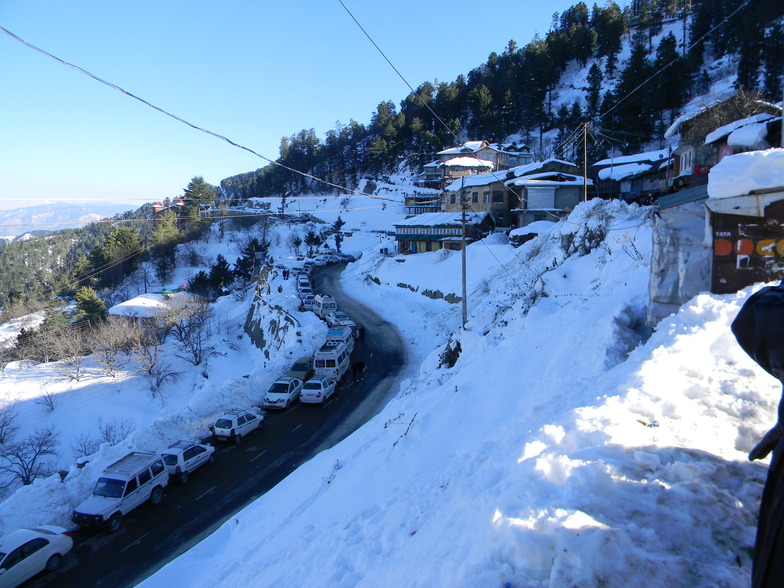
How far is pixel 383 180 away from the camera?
8131 centimetres

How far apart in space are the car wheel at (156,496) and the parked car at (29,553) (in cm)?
Answer: 206

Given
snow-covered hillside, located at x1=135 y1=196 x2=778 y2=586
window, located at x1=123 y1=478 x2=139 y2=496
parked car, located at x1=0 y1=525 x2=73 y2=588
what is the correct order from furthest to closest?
window, located at x1=123 y1=478 x2=139 y2=496, parked car, located at x1=0 y1=525 x2=73 y2=588, snow-covered hillside, located at x1=135 y1=196 x2=778 y2=586

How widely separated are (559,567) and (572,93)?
88.5m

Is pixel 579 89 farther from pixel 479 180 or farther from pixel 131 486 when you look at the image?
pixel 131 486

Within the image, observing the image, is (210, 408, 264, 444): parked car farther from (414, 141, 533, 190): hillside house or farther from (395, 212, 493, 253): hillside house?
(414, 141, 533, 190): hillside house

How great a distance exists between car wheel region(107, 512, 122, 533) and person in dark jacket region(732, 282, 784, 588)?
13.2 m

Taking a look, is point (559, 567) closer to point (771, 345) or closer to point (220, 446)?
point (771, 345)

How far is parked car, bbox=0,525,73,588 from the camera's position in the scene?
8.79m

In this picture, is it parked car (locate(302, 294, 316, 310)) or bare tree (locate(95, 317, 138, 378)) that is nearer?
bare tree (locate(95, 317, 138, 378))

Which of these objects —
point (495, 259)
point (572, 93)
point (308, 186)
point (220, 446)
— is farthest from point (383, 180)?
point (220, 446)

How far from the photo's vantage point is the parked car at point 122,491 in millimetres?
10641

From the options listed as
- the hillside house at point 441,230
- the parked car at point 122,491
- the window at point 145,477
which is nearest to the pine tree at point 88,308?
the hillside house at point 441,230

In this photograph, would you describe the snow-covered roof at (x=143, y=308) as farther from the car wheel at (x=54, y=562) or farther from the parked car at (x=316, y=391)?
the car wheel at (x=54, y=562)

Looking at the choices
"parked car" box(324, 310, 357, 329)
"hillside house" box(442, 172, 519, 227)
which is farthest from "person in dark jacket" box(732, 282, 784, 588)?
"hillside house" box(442, 172, 519, 227)
